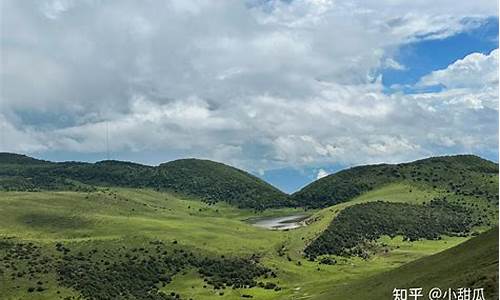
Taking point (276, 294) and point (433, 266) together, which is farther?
point (276, 294)

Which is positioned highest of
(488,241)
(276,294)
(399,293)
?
(488,241)

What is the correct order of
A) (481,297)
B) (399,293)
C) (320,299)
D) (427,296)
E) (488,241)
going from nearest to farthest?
(481,297) → (427,296) → (399,293) → (488,241) → (320,299)

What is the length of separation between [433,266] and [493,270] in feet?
121

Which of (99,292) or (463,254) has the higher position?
(463,254)

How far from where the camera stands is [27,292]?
185000mm

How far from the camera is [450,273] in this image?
84.7m

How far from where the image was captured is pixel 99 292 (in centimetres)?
19888

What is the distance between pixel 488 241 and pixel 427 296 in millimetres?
29043

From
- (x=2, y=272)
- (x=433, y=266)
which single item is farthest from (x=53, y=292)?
(x=433, y=266)

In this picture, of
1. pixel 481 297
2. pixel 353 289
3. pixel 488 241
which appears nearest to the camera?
→ pixel 481 297

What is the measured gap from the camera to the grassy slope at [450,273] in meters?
65.9

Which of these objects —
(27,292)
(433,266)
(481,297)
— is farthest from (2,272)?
(481,297)

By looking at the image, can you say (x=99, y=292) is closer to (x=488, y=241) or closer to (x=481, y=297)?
(x=488, y=241)

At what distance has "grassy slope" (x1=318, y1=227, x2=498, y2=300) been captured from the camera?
65875 millimetres
